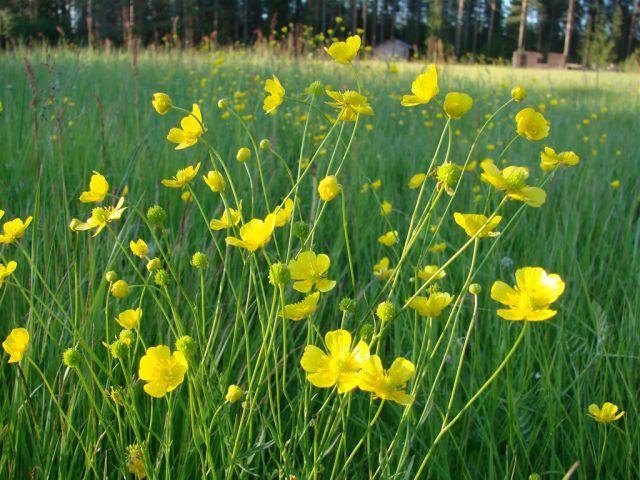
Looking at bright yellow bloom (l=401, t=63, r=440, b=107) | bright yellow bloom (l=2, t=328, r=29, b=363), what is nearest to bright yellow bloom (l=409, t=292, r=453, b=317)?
bright yellow bloom (l=401, t=63, r=440, b=107)

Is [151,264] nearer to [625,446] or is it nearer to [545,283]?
[545,283]

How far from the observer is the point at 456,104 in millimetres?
723

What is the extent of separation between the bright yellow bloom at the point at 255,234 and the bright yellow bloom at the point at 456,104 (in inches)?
10.8

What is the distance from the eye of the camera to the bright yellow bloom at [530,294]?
55cm

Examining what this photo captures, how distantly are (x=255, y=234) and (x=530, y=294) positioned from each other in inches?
11.6

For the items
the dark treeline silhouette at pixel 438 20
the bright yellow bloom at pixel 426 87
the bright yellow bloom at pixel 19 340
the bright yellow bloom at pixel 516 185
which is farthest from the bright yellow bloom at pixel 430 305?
the dark treeline silhouette at pixel 438 20

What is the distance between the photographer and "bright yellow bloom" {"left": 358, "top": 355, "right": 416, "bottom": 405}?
21.1 inches

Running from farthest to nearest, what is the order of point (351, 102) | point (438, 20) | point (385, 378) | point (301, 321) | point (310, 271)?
point (438, 20) → point (301, 321) → point (351, 102) → point (310, 271) → point (385, 378)

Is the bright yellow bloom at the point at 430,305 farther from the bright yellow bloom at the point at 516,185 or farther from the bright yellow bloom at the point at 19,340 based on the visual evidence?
the bright yellow bloom at the point at 19,340

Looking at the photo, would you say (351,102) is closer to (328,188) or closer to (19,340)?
(328,188)

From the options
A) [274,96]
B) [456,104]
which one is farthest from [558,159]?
[274,96]

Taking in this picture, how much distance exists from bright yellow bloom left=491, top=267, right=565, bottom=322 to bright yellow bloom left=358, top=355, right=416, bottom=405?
0.36 feet

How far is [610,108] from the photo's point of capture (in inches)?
187

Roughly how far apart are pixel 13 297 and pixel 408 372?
81 cm
